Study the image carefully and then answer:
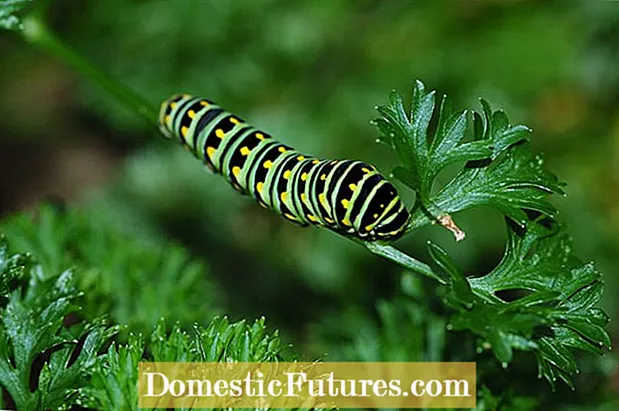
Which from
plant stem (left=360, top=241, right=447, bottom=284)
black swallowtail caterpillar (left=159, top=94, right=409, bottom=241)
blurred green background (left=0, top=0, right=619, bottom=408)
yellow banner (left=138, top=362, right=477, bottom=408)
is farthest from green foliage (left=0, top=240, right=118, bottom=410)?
blurred green background (left=0, top=0, right=619, bottom=408)

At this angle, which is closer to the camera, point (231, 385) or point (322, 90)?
point (231, 385)

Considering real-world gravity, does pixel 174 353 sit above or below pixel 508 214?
below

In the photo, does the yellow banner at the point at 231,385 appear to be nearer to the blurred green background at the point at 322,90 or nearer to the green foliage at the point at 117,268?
the green foliage at the point at 117,268

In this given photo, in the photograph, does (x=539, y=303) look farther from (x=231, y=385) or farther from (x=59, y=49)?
(x=59, y=49)

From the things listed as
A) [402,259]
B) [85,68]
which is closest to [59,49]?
[85,68]

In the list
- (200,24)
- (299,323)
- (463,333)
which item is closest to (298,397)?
(463,333)

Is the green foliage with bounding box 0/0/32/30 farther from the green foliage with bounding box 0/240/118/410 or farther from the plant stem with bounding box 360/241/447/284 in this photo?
the plant stem with bounding box 360/241/447/284

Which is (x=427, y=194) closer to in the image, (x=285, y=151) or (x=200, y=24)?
(x=285, y=151)
